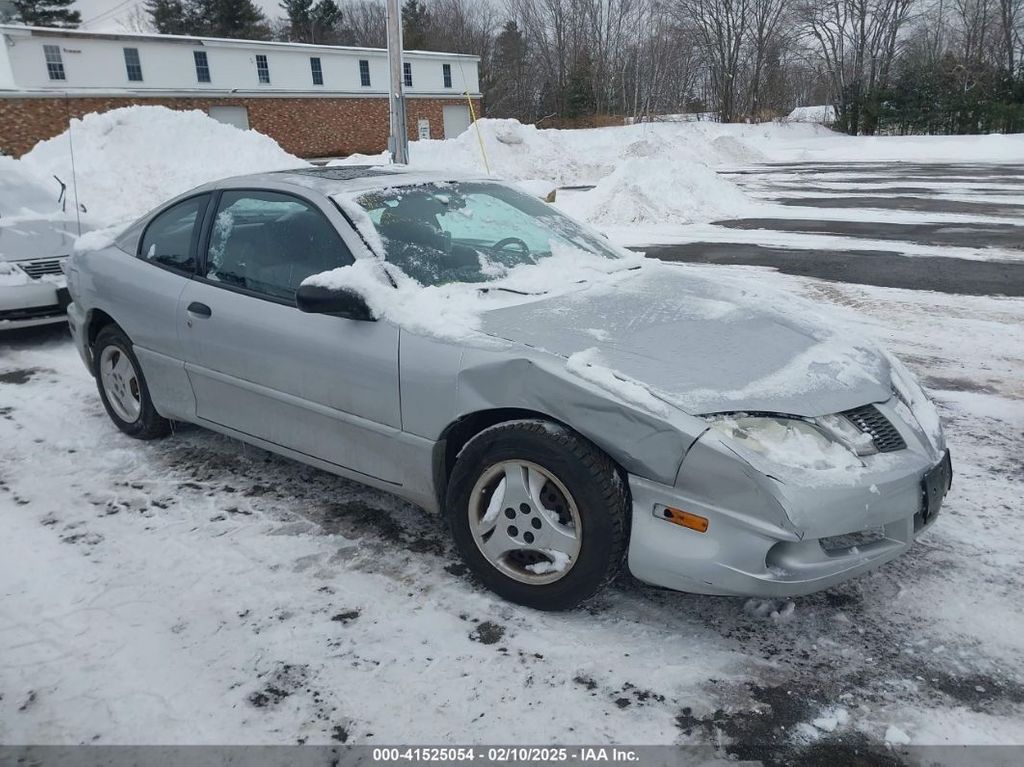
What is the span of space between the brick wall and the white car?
87.4ft

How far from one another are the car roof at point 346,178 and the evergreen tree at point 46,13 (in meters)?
58.6

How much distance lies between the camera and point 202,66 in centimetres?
3522

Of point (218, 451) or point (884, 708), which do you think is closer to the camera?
point (884, 708)

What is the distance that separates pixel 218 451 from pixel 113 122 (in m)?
16.5

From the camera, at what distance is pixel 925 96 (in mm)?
40344

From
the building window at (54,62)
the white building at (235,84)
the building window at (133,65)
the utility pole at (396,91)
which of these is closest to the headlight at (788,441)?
the utility pole at (396,91)

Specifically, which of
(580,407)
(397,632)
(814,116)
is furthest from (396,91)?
(814,116)

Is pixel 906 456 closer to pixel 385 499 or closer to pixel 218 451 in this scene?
pixel 385 499

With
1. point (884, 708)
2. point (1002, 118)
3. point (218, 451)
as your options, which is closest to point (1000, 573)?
point (884, 708)

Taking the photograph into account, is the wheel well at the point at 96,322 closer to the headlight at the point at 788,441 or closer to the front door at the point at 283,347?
the front door at the point at 283,347

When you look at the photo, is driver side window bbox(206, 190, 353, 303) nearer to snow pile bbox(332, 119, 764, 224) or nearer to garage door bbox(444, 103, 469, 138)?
snow pile bbox(332, 119, 764, 224)

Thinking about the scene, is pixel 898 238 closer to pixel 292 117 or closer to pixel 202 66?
→ pixel 292 117

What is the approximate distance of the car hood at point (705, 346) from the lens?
260 centimetres

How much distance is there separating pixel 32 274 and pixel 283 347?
4610mm
